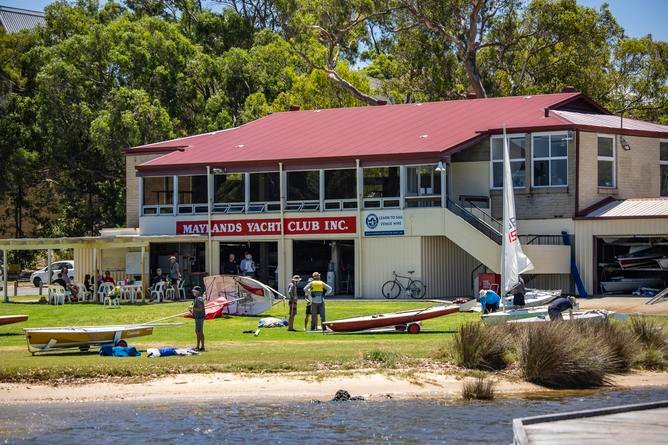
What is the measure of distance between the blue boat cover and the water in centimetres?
454

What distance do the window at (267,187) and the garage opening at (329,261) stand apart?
2.85 metres

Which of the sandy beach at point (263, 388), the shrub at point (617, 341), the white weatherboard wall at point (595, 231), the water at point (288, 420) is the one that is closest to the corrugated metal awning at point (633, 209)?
the white weatherboard wall at point (595, 231)

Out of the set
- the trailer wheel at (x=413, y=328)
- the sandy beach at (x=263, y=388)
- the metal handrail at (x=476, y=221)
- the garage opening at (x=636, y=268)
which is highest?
the metal handrail at (x=476, y=221)

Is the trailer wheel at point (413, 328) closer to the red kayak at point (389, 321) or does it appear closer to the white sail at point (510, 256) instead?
the red kayak at point (389, 321)

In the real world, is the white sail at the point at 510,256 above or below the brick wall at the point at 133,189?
below

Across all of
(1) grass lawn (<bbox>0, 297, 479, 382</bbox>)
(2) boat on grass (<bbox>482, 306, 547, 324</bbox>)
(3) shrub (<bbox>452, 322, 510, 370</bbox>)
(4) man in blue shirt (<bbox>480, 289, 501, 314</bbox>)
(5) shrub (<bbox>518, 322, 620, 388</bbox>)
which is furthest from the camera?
(4) man in blue shirt (<bbox>480, 289, 501, 314</bbox>)

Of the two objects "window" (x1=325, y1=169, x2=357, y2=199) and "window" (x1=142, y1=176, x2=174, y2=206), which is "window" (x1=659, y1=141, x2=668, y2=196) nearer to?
"window" (x1=325, y1=169, x2=357, y2=199)

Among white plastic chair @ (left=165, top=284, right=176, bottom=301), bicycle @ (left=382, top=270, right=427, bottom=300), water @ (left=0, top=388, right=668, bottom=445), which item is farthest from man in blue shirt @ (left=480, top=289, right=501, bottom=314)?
white plastic chair @ (left=165, top=284, right=176, bottom=301)

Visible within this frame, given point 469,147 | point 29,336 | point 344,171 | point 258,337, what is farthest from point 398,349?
point 344,171

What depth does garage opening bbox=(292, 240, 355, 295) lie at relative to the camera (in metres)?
52.0

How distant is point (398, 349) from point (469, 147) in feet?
67.1

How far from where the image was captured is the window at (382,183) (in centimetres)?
5394

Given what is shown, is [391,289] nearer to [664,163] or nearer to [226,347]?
[664,163]

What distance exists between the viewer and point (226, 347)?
33.8 m
